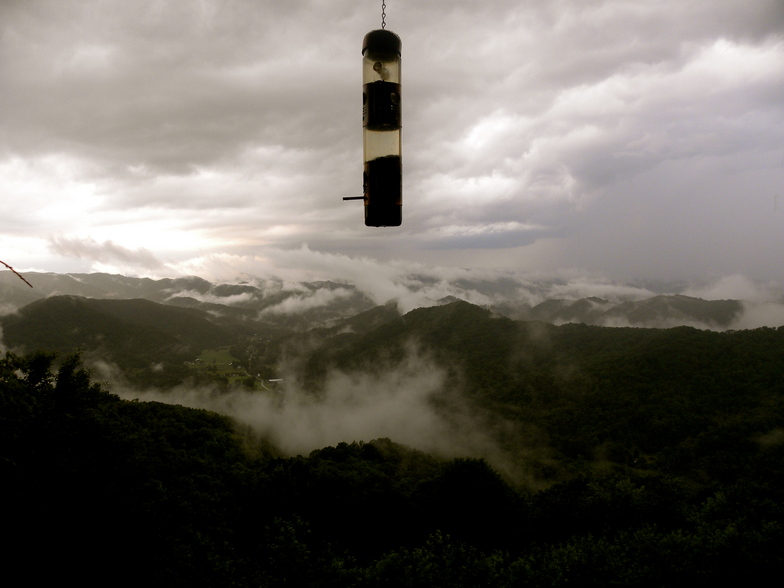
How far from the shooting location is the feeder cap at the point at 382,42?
3.81 metres

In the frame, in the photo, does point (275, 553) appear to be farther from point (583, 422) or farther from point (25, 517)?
point (583, 422)

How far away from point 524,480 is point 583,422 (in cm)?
2163

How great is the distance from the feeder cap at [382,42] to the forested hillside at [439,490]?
18.3 feet

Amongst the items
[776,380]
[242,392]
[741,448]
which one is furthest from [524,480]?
[242,392]

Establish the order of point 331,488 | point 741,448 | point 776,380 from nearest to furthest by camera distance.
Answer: point 331,488 < point 741,448 < point 776,380

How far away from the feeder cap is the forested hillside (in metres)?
5.57

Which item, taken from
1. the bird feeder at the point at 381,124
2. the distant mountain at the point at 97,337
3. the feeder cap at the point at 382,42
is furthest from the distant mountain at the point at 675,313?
the feeder cap at the point at 382,42

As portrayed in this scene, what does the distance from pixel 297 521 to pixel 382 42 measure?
19.0m

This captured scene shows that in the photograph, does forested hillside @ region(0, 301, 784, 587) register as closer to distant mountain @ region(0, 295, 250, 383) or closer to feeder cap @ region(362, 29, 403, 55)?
feeder cap @ region(362, 29, 403, 55)

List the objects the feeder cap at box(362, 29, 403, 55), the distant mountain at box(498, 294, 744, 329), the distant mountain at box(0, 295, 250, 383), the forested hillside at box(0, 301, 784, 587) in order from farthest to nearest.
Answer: the distant mountain at box(498, 294, 744, 329)
the distant mountain at box(0, 295, 250, 383)
the forested hillside at box(0, 301, 784, 587)
the feeder cap at box(362, 29, 403, 55)

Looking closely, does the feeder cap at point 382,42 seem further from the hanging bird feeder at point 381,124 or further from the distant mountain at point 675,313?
the distant mountain at point 675,313

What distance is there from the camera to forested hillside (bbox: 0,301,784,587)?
10867 millimetres

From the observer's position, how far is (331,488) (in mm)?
29578

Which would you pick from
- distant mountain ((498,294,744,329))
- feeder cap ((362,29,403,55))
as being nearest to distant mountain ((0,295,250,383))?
feeder cap ((362,29,403,55))
